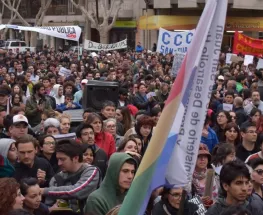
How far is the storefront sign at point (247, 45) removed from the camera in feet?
65.0

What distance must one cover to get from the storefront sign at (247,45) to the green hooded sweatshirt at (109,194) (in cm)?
1559

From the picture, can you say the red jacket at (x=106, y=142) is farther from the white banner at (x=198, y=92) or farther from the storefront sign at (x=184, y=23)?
the storefront sign at (x=184, y=23)

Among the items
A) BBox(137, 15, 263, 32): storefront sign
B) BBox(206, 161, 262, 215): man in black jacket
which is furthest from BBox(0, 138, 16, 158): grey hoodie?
BBox(137, 15, 263, 32): storefront sign

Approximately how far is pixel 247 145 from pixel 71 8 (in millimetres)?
43784

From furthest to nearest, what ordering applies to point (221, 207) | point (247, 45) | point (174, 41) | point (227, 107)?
point (247, 45) < point (174, 41) < point (227, 107) < point (221, 207)

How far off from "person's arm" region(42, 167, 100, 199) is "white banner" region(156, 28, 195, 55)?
1367 cm

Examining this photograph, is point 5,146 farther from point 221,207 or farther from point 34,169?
point 221,207

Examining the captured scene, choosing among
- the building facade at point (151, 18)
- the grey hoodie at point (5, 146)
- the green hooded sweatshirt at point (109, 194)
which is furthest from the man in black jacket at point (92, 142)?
the building facade at point (151, 18)

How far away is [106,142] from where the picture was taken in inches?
289

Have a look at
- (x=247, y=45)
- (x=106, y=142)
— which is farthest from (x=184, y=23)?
(x=106, y=142)

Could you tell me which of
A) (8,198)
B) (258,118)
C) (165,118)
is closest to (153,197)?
(8,198)

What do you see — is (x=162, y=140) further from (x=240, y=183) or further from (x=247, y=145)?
(x=247, y=145)

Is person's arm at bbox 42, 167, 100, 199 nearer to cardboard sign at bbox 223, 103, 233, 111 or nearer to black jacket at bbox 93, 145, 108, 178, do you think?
black jacket at bbox 93, 145, 108, 178

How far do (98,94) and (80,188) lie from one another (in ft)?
16.6
